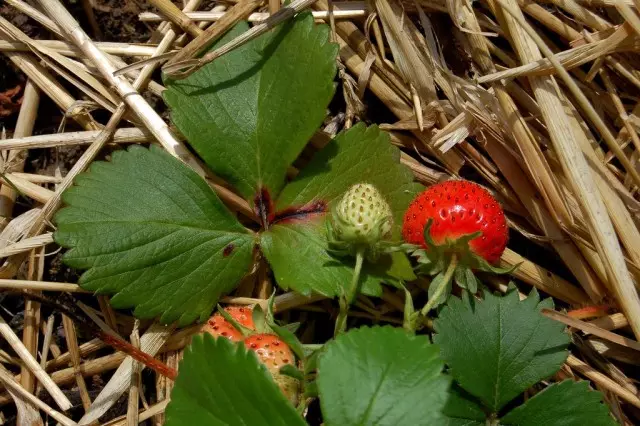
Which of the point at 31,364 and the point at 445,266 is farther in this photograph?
the point at 31,364

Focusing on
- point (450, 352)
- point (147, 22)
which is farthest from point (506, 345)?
point (147, 22)

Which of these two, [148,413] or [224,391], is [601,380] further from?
[148,413]

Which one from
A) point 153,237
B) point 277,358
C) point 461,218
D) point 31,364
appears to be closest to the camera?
point 277,358

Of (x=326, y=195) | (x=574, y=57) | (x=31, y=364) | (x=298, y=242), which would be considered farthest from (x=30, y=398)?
(x=574, y=57)

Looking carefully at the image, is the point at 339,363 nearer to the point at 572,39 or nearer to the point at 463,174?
the point at 463,174

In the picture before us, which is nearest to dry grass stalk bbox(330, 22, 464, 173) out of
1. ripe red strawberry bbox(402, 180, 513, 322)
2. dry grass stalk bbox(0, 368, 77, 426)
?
ripe red strawberry bbox(402, 180, 513, 322)

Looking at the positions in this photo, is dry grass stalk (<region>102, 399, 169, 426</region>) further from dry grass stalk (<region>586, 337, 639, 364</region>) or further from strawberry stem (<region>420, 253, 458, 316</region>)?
dry grass stalk (<region>586, 337, 639, 364</region>)

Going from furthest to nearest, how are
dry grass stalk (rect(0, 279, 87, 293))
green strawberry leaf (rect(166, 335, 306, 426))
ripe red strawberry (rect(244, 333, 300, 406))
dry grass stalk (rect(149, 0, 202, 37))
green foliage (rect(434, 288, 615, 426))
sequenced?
dry grass stalk (rect(149, 0, 202, 37)), dry grass stalk (rect(0, 279, 87, 293)), green foliage (rect(434, 288, 615, 426)), ripe red strawberry (rect(244, 333, 300, 406)), green strawberry leaf (rect(166, 335, 306, 426))
